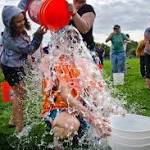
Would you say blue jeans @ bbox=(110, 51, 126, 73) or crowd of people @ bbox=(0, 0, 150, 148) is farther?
blue jeans @ bbox=(110, 51, 126, 73)

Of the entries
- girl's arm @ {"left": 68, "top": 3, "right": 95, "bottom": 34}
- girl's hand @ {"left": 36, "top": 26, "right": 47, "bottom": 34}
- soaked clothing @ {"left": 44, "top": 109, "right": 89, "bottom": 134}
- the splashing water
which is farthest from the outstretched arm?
soaked clothing @ {"left": 44, "top": 109, "right": 89, "bottom": 134}

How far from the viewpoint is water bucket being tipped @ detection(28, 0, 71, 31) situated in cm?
535

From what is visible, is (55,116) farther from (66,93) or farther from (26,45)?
(26,45)

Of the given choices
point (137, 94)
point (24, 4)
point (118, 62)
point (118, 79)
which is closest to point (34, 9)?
point (24, 4)

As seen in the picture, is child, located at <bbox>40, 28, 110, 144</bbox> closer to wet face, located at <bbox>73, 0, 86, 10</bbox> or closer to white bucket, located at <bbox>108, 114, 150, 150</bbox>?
white bucket, located at <bbox>108, 114, 150, 150</bbox>

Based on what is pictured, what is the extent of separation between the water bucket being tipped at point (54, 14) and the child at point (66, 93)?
0.14 metres

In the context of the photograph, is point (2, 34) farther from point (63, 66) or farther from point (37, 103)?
point (63, 66)

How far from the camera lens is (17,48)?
644cm

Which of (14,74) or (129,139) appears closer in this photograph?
(129,139)

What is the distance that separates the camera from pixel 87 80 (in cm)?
540

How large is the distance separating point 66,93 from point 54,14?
32.1 inches

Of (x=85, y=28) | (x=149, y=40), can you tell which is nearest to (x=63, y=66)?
(x=85, y=28)

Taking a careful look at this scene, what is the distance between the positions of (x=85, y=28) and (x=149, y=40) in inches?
219

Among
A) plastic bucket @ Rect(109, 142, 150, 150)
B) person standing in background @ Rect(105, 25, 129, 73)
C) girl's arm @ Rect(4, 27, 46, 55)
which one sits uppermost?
girl's arm @ Rect(4, 27, 46, 55)
